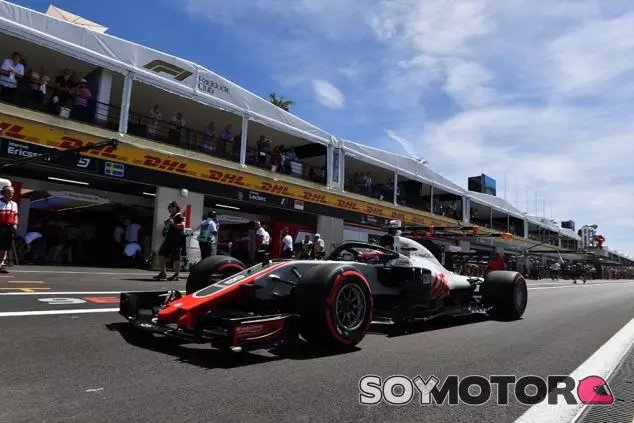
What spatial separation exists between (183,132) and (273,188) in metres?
4.68

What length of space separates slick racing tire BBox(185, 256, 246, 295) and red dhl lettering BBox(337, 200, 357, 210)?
18109mm

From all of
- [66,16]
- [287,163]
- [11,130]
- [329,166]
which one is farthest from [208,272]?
[66,16]

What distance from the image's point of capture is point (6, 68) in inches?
488

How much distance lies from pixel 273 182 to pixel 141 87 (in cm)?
626

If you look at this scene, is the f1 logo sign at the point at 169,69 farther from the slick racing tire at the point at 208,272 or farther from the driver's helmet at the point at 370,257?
the driver's helmet at the point at 370,257

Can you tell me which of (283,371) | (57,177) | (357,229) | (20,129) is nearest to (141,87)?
(57,177)

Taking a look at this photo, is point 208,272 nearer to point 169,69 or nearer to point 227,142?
point 169,69

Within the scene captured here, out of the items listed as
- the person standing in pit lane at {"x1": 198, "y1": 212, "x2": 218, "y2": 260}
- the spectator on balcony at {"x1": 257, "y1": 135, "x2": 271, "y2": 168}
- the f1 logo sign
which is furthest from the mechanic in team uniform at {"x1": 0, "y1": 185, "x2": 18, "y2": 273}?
the spectator on balcony at {"x1": 257, "y1": 135, "x2": 271, "y2": 168}

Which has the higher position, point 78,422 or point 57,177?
point 57,177

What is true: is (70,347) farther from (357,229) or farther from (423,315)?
(357,229)

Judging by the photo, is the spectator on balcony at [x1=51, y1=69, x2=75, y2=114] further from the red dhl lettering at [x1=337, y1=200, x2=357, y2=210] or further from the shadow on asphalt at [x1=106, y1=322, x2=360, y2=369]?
the red dhl lettering at [x1=337, y1=200, x2=357, y2=210]

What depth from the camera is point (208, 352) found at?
3.79m

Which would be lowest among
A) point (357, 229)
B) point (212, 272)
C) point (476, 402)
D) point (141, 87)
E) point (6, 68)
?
point (476, 402)

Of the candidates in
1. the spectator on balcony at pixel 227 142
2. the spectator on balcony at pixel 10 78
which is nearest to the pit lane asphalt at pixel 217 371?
the spectator on balcony at pixel 10 78
